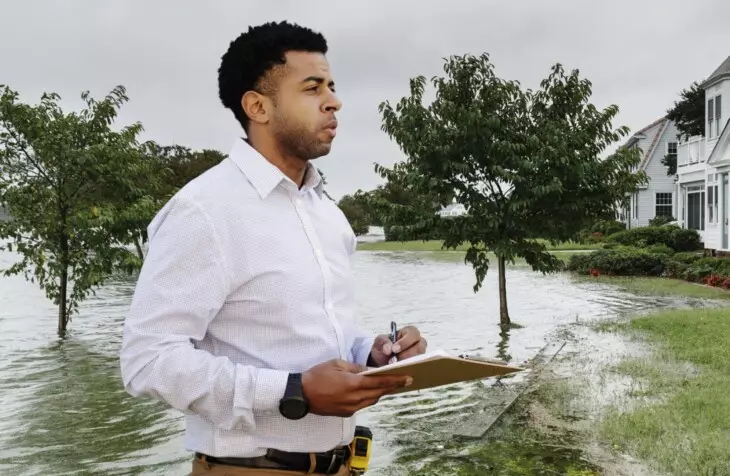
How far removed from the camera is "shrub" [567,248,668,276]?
29.1m

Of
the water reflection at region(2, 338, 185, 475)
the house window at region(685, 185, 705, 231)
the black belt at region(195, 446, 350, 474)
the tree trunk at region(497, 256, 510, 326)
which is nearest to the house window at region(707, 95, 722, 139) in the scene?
the house window at region(685, 185, 705, 231)

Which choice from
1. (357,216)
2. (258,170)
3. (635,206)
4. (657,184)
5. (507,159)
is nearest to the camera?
(258,170)

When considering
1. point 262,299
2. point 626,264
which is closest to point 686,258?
point 626,264

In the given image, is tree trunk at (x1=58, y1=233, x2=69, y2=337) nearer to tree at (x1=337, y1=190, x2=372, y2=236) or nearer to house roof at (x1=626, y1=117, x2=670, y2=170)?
house roof at (x1=626, y1=117, x2=670, y2=170)

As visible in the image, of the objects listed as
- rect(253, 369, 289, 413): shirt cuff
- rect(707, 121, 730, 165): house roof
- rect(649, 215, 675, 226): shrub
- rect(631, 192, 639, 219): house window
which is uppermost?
rect(707, 121, 730, 165): house roof

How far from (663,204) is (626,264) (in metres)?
24.0

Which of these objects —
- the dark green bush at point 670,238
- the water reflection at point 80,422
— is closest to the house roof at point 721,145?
the dark green bush at point 670,238

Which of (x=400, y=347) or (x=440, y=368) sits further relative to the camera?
(x=400, y=347)

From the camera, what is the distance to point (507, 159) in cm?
1529

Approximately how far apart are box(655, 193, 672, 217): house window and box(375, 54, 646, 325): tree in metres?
37.6

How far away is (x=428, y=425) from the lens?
821 cm

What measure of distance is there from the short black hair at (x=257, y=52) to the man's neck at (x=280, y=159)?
105 millimetres

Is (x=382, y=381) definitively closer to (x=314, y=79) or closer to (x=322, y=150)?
(x=322, y=150)

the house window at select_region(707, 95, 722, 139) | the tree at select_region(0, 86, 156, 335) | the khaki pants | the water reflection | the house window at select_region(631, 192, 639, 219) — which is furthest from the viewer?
the house window at select_region(631, 192, 639, 219)
